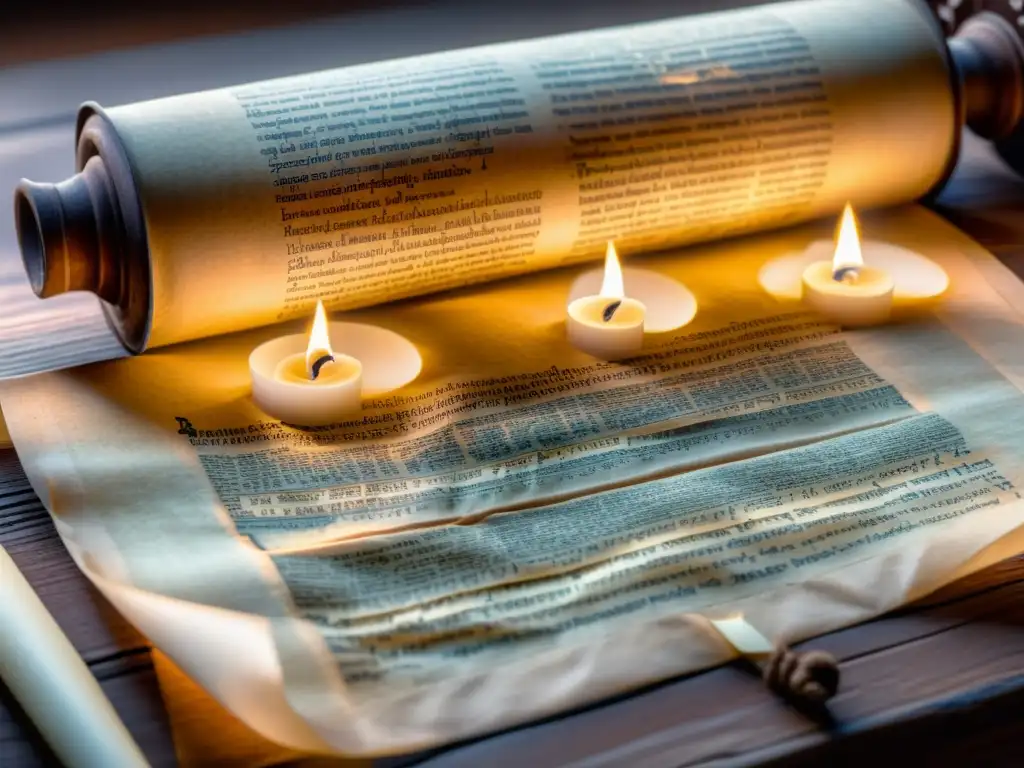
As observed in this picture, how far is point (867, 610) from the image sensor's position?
0.62 m

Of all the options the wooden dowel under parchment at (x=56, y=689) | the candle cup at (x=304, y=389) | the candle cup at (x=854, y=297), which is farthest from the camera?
the candle cup at (x=854, y=297)

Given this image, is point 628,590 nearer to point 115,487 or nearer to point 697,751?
point 697,751

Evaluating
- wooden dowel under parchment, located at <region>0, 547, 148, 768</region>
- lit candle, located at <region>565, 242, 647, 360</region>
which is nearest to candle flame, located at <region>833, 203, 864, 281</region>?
lit candle, located at <region>565, 242, 647, 360</region>

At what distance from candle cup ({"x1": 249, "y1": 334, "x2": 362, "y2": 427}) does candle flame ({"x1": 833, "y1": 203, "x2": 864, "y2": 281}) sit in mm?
350

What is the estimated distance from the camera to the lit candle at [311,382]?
767 mm

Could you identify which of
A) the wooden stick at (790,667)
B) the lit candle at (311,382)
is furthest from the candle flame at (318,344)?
the wooden stick at (790,667)

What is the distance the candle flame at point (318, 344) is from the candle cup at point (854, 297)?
0.34 metres

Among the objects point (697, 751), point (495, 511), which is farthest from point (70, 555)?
point (697, 751)

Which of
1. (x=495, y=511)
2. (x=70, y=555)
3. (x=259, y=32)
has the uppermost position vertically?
(x=259, y=32)

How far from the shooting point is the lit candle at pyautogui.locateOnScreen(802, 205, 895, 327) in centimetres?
89

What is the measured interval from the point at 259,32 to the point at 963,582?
909 millimetres

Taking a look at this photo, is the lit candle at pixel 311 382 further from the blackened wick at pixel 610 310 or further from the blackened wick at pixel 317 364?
the blackened wick at pixel 610 310

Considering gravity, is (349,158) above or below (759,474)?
above

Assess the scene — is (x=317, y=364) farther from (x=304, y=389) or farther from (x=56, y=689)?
(x=56, y=689)
